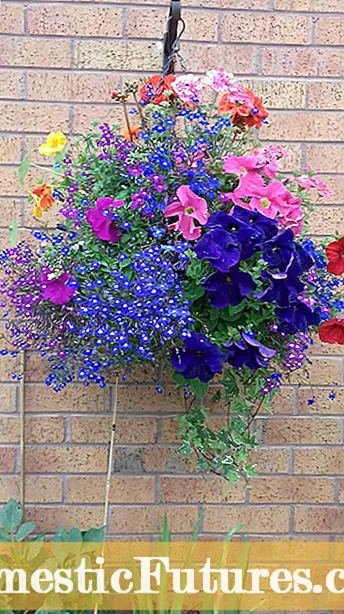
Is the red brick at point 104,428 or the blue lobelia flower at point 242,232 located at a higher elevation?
the blue lobelia flower at point 242,232

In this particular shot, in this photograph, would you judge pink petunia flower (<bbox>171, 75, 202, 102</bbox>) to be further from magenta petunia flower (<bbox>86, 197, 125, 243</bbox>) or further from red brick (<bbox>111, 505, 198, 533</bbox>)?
red brick (<bbox>111, 505, 198, 533</bbox>)

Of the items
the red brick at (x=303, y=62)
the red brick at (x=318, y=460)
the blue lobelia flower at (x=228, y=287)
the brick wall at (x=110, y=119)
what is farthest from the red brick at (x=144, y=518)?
the red brick at (x=303, y=62)

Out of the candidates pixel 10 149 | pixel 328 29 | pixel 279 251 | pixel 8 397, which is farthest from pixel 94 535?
pixel 328 29

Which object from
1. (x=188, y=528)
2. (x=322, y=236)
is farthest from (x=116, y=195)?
(x=188, y=528)

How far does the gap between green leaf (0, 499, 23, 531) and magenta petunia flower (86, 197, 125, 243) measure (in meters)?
0.80

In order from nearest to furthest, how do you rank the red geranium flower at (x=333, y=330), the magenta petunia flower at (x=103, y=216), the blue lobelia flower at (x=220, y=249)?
the blue lobelia flower at (x=220, y=249)
the magenta petunia flower at (x=103, y=216)
the red geranium flower at (x=333, y=330)

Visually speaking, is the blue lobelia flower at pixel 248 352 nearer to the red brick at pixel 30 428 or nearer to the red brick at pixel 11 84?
the red brick at pixel 30 428

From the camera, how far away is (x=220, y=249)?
122cm

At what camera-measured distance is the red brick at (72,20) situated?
5.60 feet

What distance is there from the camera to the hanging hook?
4.62ft

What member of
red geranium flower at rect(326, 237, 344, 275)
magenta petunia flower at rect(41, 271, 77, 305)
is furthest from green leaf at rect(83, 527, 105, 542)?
red geranium flower at rect(326, 237, 344, 275)

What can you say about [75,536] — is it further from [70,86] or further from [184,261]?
[70,86]

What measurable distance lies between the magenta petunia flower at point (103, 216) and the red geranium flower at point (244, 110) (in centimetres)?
31

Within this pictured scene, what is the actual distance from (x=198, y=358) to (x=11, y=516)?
766 millimetres
